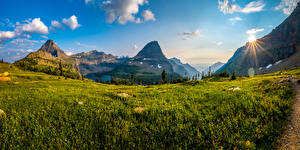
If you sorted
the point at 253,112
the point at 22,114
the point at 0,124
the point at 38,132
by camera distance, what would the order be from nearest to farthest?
the point at 38,132 → the point at 0,124 → the point at 253,112 → the point at 22,114

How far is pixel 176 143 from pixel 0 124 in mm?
10215

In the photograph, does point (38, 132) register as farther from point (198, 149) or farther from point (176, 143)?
point (198, 149)

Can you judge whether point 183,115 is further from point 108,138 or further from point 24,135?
point 24,135

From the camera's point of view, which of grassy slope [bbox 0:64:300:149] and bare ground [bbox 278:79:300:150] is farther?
grassy slope [bbox 0:64:300:149]

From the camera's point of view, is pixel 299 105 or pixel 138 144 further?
pixel 299 105

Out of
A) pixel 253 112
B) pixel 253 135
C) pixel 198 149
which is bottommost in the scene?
pixel 198 149

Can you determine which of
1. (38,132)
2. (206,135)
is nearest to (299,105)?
(206,135)

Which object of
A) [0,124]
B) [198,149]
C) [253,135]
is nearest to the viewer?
[198,149]

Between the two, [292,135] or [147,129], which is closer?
[292,135]

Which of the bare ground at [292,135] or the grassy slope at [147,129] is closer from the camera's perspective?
the bare ground at [292,135]

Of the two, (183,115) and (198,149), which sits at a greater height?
(183,115)

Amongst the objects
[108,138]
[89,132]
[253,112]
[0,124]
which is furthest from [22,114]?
[253,112]

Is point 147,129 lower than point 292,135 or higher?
lower

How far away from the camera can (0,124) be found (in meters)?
6.84
